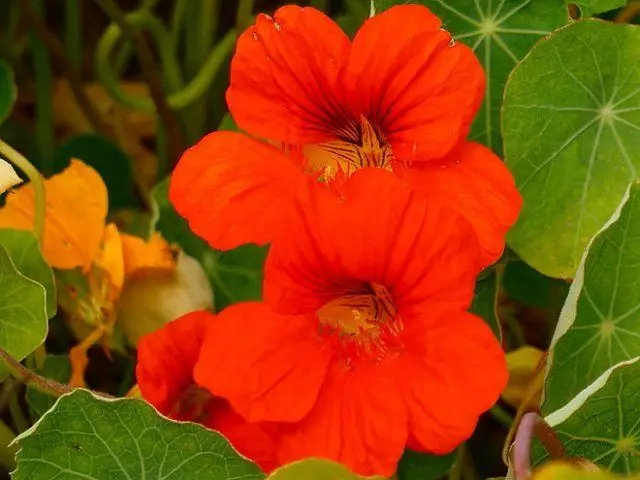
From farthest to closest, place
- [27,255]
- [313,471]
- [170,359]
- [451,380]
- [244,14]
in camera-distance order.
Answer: [244,14] < [27,255] < [170,359] < [451,380] < [313,471]

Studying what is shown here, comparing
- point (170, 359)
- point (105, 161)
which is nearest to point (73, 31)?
point (105, 161)

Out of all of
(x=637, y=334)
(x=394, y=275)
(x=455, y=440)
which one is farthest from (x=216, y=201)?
(x=637, y=334)

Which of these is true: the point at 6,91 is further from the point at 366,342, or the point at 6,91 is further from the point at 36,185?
the point at 366,342

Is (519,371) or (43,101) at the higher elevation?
(43,101)

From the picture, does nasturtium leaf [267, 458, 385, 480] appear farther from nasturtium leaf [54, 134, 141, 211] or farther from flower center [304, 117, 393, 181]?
nasturtium leaf [54, 134, 141, 211]

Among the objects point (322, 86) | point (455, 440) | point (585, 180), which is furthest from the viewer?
point (585, 180)

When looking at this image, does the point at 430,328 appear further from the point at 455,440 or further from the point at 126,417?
the point at 126,417
